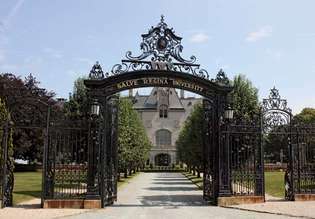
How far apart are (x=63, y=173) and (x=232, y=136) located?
22.4 ft

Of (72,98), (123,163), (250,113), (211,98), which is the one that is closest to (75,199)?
(211,98)

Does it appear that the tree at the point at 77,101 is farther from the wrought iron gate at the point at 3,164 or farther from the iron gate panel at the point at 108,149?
the wrought iron gate at the point at 3,164

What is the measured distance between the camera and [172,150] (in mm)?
93875

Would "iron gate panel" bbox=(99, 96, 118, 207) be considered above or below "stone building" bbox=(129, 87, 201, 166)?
below

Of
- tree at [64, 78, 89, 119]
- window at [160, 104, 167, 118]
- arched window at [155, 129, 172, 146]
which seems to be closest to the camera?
tree at [64, 78, 89, 119]

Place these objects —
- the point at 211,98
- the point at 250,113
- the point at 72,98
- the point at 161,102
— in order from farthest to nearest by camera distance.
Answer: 1. the point at 161,102
2. the point at 72,98
3. the point at 250,113
4. the point at 211,98

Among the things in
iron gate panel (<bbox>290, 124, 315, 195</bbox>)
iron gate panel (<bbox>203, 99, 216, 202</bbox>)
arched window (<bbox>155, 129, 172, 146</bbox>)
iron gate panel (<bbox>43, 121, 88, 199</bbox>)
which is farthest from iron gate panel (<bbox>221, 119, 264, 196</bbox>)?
arched window (<bbox>155, 129, 172, 146</bbox>)

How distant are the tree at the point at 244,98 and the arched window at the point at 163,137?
73.8 metres

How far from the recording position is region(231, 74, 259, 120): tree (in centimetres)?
2286

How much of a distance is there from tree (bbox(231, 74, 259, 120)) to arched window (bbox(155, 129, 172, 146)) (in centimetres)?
7378

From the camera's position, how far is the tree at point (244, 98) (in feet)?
75.0

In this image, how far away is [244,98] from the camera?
23.4 meters

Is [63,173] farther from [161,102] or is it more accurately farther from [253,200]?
[161,102]

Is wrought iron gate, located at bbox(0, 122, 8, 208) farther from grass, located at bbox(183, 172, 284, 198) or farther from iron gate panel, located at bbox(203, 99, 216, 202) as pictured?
grass, located at bbox(183, 172, 284, 198)
